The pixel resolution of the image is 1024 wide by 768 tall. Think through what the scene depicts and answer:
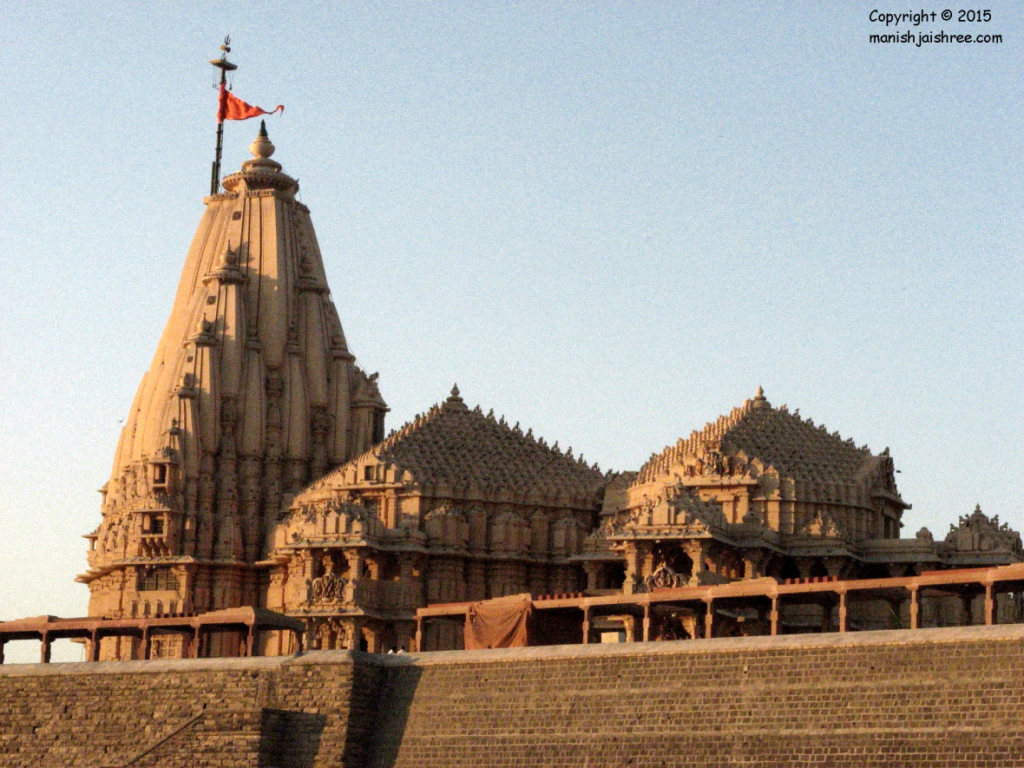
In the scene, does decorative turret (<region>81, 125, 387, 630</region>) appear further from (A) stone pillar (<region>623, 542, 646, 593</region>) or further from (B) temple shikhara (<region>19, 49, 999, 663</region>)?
(A) stone pillar (<region>623, 542, 646, 593</region>)

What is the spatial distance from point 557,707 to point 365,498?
30.6 meters

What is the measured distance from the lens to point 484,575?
3730 inches

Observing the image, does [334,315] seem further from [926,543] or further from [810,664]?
[810,664]

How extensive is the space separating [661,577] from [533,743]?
1909cm

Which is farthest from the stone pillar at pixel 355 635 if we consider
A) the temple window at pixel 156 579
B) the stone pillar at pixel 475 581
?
the temple window at pixel 156 579

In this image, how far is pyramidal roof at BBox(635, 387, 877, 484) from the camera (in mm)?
89125

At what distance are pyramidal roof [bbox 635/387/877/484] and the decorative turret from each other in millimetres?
17309

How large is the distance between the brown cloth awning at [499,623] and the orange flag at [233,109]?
4147 centimetres

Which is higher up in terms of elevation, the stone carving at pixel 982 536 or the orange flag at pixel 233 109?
the orange flag at pixel 233 109

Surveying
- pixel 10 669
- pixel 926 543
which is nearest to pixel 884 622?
pixel 926 543

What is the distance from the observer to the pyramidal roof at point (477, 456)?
3760 inches

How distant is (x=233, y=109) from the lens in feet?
377

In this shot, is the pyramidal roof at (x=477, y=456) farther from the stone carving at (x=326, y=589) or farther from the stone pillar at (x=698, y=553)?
the stone pillar at (x=698, y=553)

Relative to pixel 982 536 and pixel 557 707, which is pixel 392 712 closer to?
pixel 557 707
